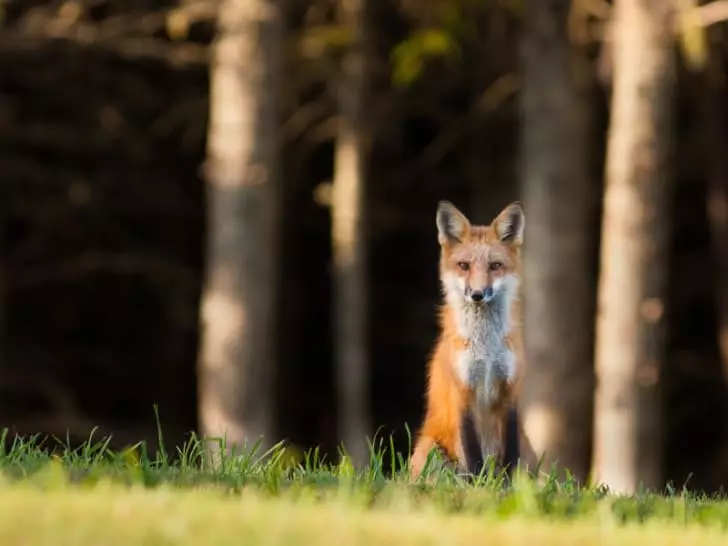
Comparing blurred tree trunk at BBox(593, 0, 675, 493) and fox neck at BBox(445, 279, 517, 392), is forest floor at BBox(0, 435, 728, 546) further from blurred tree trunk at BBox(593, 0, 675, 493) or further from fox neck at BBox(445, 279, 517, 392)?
blurred tree trunk at BBox(593, 0, 675, 493)

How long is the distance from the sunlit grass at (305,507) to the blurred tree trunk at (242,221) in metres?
6.58

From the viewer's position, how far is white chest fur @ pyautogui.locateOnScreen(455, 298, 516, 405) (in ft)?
24.6

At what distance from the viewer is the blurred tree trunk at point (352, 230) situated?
62.7 feet

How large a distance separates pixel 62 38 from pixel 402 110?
5.07 meters

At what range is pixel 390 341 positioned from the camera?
2573cm

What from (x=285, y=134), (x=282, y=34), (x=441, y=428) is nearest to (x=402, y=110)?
(x=285, y=134)

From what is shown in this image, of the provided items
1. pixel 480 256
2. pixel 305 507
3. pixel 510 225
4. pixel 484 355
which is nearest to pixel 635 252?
pixel 510 225

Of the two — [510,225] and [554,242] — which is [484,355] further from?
[554,242]

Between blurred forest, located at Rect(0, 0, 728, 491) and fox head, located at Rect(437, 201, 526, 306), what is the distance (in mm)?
5683

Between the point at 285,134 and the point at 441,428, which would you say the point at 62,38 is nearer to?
the point at 285,134

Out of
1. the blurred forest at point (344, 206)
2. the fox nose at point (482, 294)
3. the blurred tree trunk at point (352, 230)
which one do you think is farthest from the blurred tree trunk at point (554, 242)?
the fox nose at point (482, 294)

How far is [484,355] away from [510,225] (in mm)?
651

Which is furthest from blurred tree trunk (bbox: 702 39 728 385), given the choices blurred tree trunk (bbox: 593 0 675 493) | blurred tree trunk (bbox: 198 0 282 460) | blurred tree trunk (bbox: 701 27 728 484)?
blurred tree trunk (bbox: 198 0 282 460)

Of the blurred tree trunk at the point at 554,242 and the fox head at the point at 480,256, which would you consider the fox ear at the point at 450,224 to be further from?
the blurred tree trunk at the point at 554,242
